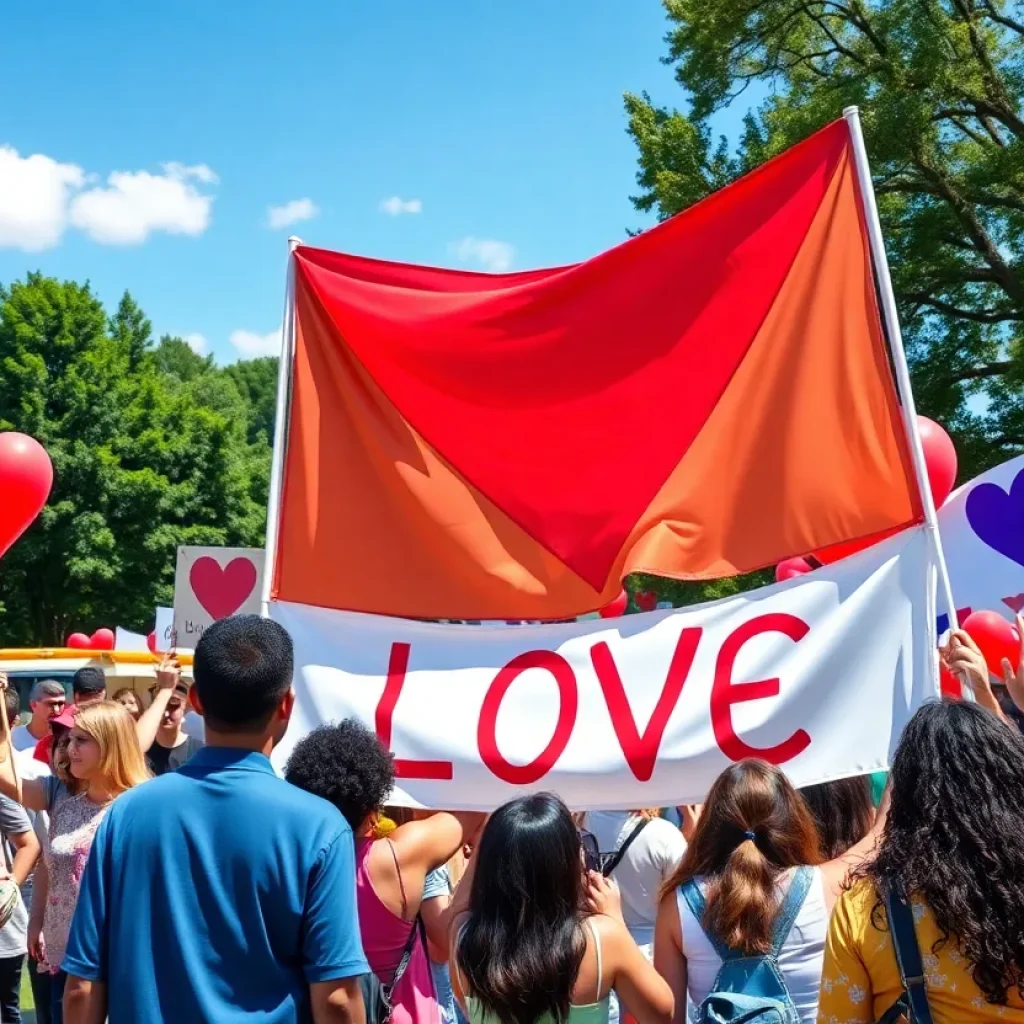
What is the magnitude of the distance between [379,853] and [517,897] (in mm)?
690

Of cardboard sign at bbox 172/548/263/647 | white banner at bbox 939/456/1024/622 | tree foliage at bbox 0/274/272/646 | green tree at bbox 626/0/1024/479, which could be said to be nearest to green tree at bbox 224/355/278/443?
tree foliage at bbox 0/274/272/646

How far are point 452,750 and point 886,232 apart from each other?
16241 mm

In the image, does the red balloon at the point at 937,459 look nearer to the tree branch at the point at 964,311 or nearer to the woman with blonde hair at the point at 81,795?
the woman with blonde hair at the point at 81,795

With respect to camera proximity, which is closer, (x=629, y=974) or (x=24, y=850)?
(x=629, y=974)

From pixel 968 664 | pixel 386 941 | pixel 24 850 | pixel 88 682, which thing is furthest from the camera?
pixel 88 682

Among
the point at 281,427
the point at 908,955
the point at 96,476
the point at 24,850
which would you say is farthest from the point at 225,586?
the point at 96,476

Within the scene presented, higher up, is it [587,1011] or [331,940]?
[331,940]

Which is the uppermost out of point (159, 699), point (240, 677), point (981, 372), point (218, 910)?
point (981, 372)

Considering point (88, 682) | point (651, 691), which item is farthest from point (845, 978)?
point (88, 682)

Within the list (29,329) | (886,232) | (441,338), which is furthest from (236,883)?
(29,329)

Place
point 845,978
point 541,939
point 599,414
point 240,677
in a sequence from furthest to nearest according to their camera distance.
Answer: point 599,414
point 541,939
point 240,677
point 845,978

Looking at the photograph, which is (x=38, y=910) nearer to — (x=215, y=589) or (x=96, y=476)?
(x=215, y=589)

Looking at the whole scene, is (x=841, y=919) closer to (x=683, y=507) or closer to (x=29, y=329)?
(x=683, y=507)

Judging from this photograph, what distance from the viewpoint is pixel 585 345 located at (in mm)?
4684
